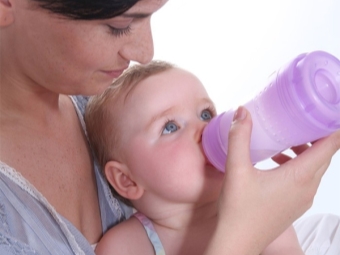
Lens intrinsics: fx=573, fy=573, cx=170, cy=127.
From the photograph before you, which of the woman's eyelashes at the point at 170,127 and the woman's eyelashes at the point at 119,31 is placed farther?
the woman's eyelashes at the point at 170,127

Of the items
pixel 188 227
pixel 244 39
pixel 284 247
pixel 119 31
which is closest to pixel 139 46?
pixel 119 31

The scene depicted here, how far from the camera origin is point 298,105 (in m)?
0.89

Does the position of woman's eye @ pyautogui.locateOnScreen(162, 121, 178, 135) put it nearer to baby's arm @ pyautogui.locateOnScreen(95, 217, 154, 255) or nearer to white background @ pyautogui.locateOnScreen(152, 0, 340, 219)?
baby's arm @ pyautogui.locateOnScreen(95, 217, 154, 255)

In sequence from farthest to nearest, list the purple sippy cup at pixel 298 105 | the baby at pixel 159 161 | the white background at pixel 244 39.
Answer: the white background at pixel 244 39
the baby at pixel 159 161
the purple sippy cup at pixel 298 105

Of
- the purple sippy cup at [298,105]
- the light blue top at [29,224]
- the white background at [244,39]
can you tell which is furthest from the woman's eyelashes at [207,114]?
the white background at [244,39]

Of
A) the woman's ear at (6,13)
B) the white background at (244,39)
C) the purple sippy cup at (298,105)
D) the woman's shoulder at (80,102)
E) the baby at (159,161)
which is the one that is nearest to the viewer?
the purple sippy cup at (298,105)

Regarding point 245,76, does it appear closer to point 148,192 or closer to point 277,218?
point 148,192

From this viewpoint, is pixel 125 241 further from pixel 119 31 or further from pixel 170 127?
pixel 119 31

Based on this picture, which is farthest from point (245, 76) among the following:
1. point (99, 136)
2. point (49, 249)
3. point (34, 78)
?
point (49, 249)

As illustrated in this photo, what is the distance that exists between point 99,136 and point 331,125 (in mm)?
573

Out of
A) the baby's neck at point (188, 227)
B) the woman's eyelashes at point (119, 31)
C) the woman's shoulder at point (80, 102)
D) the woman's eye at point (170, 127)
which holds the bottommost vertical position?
the baby's neck at point (188, 227)

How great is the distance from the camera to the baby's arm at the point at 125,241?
1237 millimetres

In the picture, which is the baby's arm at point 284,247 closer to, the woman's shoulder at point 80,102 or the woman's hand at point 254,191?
the woman's hand at point 254,191

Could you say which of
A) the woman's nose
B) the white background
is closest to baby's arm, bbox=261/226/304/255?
the woman's nose
